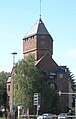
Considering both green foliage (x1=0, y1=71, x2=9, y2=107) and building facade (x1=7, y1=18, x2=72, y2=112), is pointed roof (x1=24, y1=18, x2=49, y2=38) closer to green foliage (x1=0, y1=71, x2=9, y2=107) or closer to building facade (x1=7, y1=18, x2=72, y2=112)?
building facade (x1=7, y1=18, x2=72, y2=112)

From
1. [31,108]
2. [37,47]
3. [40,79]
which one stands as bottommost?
[31,108]

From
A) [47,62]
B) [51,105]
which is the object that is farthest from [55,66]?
[51,105]

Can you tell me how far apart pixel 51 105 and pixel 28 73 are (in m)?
10.1

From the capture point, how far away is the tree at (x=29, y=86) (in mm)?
85125

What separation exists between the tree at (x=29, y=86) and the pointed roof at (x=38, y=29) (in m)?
17.4

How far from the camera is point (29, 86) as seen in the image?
85.0 m

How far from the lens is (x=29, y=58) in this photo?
89.2 m

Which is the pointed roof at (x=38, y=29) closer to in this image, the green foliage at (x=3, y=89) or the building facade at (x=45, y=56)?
the building facade at (x=45, y=56)

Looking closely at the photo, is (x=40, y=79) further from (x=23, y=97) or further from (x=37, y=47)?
(x=37, y=47)

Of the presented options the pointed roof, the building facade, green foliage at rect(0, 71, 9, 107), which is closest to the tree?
the building facade

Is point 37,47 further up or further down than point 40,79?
further up

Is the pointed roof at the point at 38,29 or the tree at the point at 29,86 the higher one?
the pointed roof at the point at 38,29

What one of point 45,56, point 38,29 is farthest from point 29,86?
point 38,29

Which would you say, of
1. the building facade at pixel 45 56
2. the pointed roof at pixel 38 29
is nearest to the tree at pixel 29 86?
the building facade at pixel 45 56
